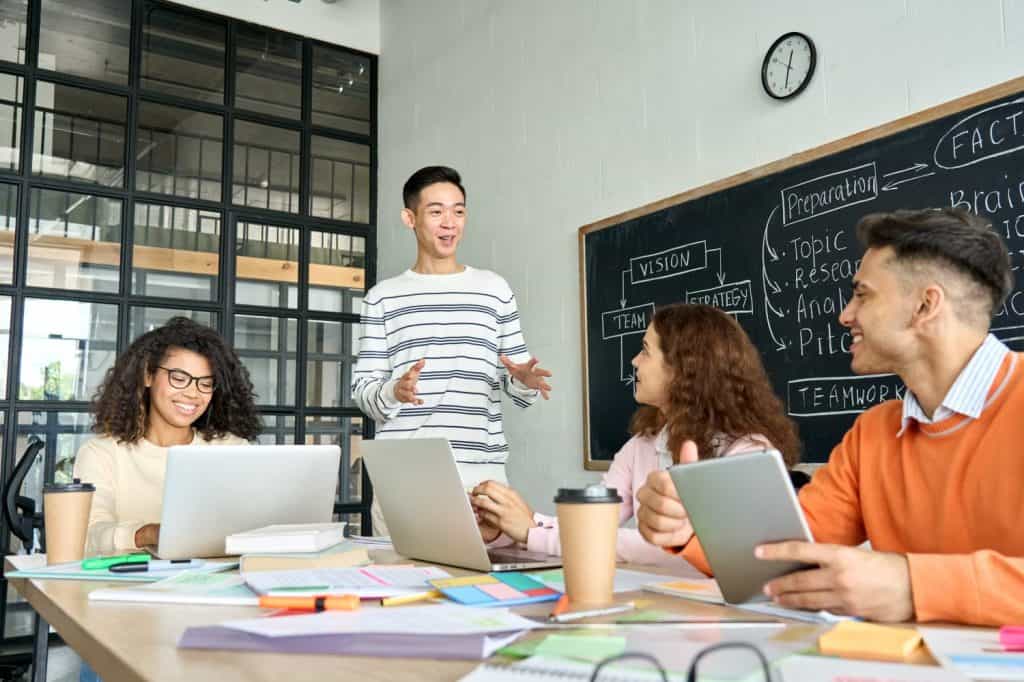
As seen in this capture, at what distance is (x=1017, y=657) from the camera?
0.74 m

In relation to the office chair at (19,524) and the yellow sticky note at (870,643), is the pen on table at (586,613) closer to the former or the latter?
the yellow sticky note at (870,643)

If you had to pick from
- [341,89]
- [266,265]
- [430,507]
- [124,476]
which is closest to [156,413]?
[124,476]

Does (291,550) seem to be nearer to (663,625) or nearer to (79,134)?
(663,625)

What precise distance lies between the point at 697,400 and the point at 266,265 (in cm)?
295

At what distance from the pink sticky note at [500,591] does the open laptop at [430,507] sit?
0.21 meters

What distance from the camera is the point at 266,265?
4.40 metres

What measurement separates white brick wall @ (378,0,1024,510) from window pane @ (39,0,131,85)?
4.17 feet

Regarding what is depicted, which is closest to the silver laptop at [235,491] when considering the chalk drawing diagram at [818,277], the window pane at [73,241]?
the chalk drawing diagram at [818,277]

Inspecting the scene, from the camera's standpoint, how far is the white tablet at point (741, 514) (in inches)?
36.6

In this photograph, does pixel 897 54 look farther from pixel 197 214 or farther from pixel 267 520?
pixel 197 214

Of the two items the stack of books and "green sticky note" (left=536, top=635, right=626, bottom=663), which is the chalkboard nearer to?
the stack of books

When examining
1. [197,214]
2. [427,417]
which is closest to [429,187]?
[427,417]

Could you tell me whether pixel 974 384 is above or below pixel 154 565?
above

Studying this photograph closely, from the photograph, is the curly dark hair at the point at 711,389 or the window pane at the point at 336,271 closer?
the curly dark hair at the point at 711,389
